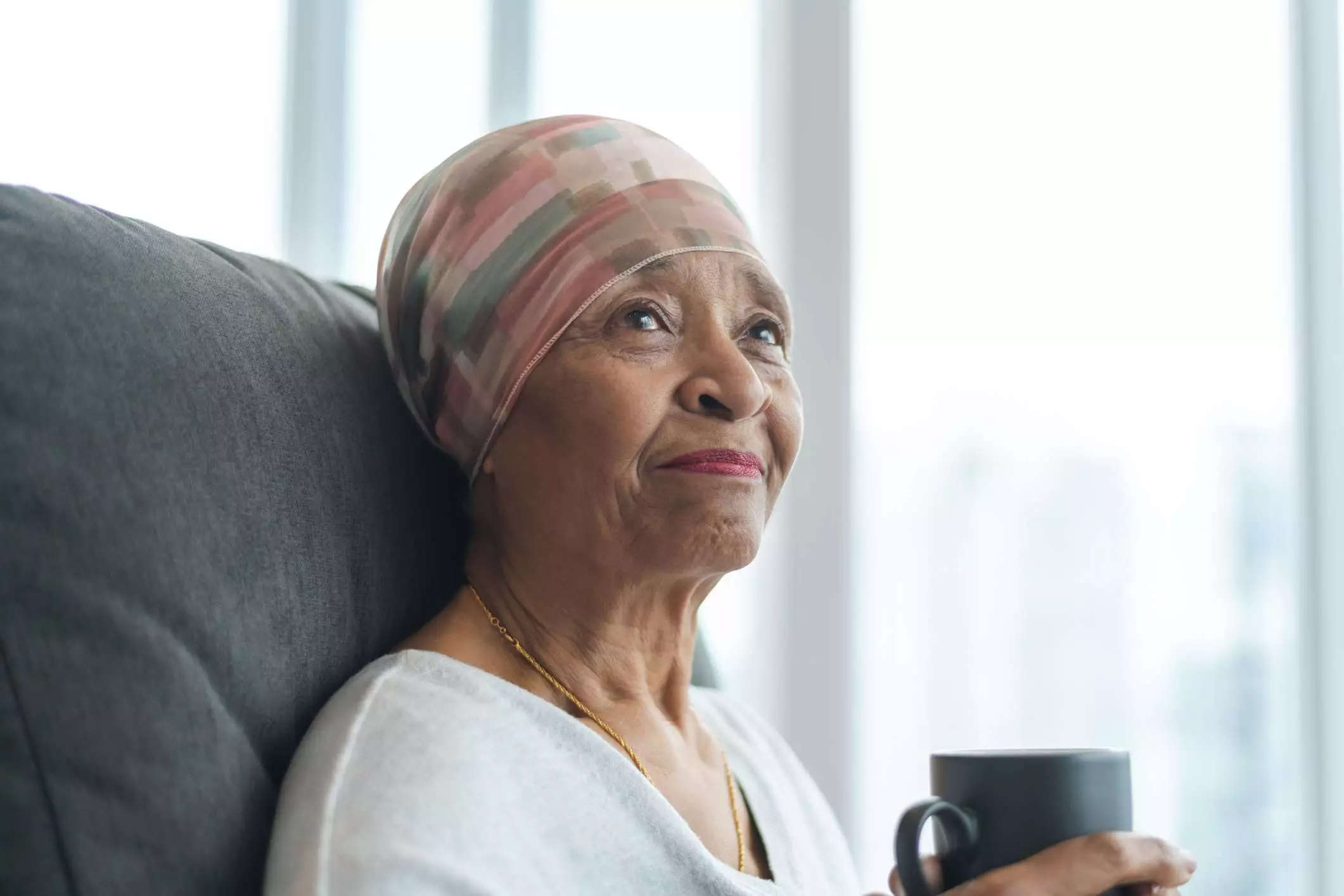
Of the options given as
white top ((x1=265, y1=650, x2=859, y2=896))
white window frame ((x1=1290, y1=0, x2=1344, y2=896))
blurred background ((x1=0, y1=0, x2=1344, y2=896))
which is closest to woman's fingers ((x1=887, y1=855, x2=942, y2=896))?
white top ((x1=265, y1=650, x2=859, y2=896))

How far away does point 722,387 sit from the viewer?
1034mm

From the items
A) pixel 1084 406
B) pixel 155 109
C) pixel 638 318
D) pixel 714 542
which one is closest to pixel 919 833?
pixel 714 542

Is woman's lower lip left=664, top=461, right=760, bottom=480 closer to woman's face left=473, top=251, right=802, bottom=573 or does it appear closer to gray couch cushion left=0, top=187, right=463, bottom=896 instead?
woman's face left=473, top=251, right=802, bottom=573

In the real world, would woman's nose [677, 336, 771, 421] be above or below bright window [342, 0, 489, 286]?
below

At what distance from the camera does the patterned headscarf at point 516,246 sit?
3.41ft

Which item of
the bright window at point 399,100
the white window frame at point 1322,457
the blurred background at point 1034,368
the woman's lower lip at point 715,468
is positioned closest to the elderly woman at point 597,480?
the woman's lower lip at point 715,468

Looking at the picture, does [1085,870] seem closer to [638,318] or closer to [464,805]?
[464,805]

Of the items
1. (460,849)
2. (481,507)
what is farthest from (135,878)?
(481,507)

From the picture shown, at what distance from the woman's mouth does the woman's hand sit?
37cm

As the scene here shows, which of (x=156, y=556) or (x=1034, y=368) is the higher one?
(x=1034, y=368)

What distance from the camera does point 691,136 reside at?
95.9 inches

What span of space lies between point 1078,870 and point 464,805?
0.47 meters

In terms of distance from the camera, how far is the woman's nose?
1.03 meters

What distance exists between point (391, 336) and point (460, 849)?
53 cm
